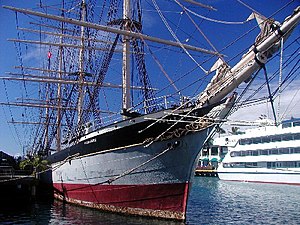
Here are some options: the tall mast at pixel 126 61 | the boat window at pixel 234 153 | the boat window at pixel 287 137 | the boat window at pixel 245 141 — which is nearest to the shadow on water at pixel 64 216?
the tall mast at pixel 126 61

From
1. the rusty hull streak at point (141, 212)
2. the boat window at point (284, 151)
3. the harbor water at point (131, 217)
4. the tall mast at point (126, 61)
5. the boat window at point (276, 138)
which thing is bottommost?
the harbor water at point (131, 217)

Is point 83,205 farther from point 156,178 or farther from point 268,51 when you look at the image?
point 268,51

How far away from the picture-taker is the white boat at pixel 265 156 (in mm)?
47375

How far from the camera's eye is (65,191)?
74.5 ft

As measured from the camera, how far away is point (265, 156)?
171ft

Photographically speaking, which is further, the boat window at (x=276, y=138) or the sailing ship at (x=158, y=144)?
the boat window at (x=276, y=138)

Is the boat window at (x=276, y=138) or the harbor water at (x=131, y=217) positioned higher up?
the boat window at (x=276, y=138)

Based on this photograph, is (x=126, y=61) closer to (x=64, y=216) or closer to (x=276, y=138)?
(x=64, y=216)

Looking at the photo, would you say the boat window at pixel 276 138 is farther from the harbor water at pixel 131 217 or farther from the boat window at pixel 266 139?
the harbor water at pixel 131 217

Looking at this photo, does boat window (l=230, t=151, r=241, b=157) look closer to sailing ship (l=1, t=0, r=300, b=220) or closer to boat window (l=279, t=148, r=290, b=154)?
boat window (l=279, t=148, r=290, b=154)

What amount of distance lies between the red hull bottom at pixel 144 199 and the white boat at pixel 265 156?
31391 mm

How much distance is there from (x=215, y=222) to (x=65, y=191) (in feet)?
35.9

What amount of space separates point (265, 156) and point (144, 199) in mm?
40600

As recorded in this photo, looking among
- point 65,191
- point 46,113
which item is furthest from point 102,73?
point 46,113
